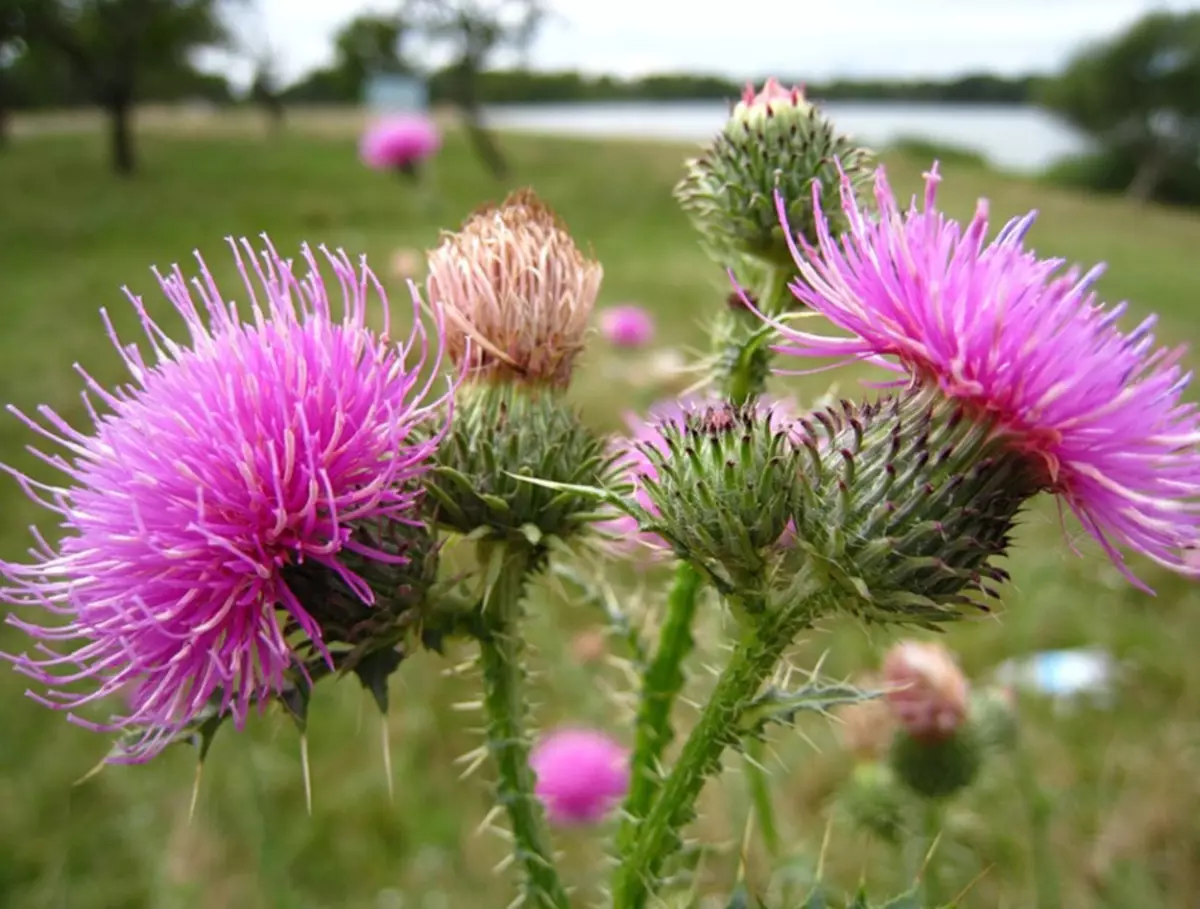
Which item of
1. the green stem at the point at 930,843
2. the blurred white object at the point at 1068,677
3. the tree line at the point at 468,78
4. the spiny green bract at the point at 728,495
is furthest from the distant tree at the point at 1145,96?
the spiny green bract at the point at 728,495

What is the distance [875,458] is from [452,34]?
3990cm

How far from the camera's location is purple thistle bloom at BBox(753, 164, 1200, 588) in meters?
1.26

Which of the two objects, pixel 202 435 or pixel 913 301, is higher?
pixel 913 301

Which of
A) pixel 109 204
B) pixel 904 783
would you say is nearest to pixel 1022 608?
pixel 904 783

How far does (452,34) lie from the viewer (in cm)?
3709

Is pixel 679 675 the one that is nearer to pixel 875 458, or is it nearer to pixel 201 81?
pixel 875 458

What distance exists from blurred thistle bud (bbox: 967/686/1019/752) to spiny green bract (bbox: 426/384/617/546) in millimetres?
1845

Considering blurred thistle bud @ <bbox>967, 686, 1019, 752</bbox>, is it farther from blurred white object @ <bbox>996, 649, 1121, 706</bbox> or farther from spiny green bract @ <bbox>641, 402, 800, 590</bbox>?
spiny green bract @ <bbox>641, 402, 800, 590</bbox>

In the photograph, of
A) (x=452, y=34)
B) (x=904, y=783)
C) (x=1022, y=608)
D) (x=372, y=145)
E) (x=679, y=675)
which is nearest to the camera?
(x=679, y=675)

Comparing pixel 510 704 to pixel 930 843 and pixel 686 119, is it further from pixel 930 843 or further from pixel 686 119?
pixel 686 119

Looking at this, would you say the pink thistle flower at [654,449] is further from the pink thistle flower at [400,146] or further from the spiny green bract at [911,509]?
the pink thistle flower at [400,146]

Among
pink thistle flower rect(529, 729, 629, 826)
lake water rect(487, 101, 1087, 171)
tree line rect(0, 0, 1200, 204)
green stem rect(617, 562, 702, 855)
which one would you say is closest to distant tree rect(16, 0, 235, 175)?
tree line rect(0, 0, 1200, 204)

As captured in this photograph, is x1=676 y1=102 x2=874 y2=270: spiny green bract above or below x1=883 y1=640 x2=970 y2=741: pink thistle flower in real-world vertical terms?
above

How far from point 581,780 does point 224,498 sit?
286cm
